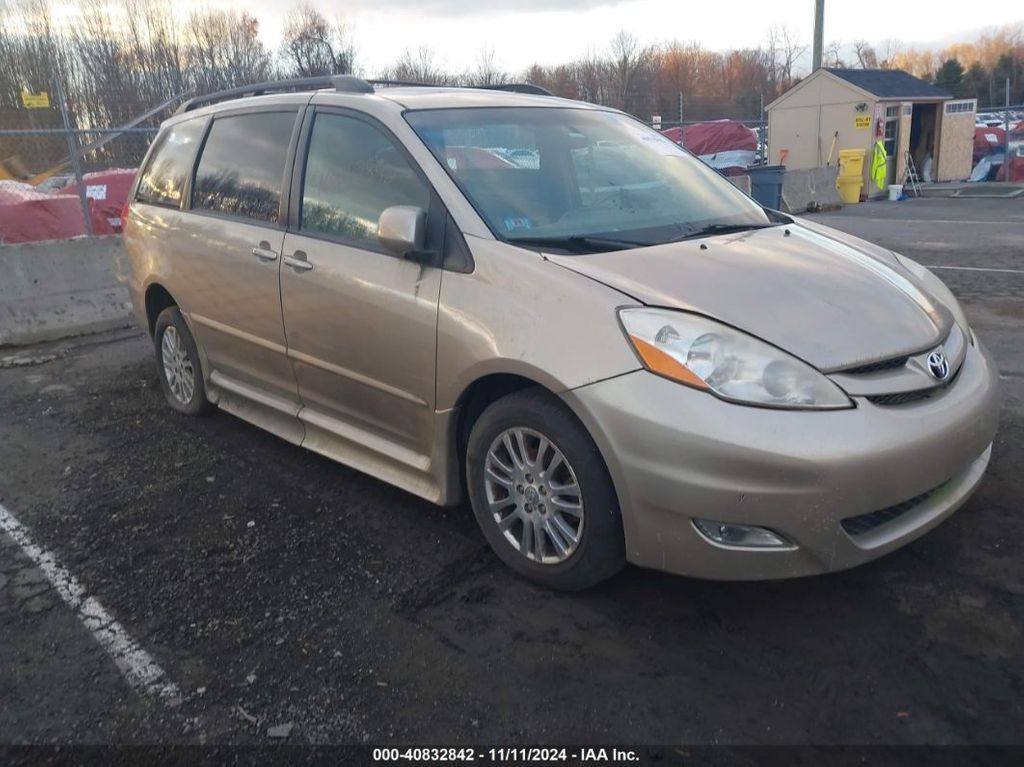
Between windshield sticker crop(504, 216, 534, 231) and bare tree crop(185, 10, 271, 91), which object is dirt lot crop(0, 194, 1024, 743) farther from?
bare tree crop(185, 10, 271, 91)

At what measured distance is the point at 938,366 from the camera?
299 centimetres

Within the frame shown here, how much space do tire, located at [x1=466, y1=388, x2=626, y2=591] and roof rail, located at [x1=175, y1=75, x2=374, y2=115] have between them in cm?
190

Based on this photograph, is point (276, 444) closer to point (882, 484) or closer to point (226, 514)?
point (226, 514)

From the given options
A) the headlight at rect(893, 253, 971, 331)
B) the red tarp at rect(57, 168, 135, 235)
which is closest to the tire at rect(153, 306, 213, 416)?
the headlight at rect(893, 253, 971, 331)

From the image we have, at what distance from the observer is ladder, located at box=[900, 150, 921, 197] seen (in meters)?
20.7

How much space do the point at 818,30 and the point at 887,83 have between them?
2197mm

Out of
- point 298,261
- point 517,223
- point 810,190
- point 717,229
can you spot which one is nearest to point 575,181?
point 517,223

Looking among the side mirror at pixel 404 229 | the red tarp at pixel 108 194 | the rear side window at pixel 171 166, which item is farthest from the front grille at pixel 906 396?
the red tarp at pixel 108 194

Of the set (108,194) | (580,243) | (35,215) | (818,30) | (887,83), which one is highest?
(818,30)

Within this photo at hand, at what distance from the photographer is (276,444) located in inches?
192

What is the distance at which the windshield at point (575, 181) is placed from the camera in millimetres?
3430

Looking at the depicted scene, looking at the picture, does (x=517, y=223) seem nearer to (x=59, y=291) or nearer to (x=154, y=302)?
(x=154, y=302)

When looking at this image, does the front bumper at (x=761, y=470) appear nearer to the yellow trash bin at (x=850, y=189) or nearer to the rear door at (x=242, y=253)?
the rear door at (x=242, y=253)

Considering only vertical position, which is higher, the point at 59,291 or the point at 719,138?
the point at 719,138
